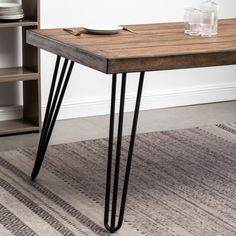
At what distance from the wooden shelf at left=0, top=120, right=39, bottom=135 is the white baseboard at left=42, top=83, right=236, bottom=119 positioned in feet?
0.88

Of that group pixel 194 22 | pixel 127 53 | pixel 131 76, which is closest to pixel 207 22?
pixel 194 22

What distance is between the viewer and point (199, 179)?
3.38 m

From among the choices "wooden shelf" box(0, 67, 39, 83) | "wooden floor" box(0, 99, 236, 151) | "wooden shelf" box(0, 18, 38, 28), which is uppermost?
"wooden shelf" box(0, 18, 38, 28)

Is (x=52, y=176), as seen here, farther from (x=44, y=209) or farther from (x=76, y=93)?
(x=76, y=93)

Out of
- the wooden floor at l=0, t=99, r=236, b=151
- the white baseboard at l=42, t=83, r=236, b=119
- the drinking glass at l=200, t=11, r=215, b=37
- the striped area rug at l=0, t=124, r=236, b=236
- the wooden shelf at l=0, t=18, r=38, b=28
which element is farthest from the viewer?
the white baseboard at l=42, t=83, r=236, b=119

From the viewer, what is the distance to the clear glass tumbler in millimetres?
3115

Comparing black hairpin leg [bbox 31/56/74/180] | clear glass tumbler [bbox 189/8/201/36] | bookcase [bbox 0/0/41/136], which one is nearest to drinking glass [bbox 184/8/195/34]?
clear glass tumbler [bbox 189/8/201/36]

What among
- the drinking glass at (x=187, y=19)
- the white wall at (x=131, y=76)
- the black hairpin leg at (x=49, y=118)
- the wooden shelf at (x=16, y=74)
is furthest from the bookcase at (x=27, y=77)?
the drinking glass at (x=187, y=19)

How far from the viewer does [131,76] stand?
179 inches

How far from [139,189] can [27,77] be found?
108 cm

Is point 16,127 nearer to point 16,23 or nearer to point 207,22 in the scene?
point 16,23

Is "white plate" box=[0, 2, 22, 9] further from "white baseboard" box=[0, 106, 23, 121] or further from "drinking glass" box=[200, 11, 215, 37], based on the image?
"drinking glass" box=[200, 11, 215, 37]

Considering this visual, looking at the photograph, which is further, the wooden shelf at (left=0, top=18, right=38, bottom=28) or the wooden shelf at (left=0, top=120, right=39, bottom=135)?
A: the wooden shelf at (left=0, top=120, right=39, bottom=135)

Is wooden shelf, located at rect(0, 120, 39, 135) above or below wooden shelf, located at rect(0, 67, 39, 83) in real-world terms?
below
